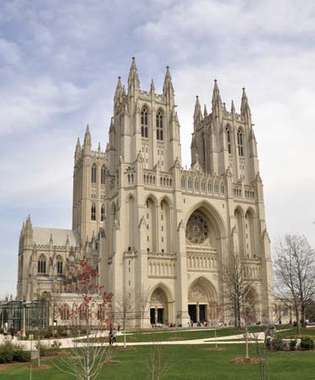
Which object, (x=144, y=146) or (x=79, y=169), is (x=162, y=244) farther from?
(x=79, y=169)

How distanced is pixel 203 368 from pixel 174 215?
175 ft

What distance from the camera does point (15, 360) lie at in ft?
79.9

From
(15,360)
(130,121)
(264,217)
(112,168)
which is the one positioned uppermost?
(130,121)

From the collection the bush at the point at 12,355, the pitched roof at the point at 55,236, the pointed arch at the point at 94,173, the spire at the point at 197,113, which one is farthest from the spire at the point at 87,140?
the bush at the point at 12,355

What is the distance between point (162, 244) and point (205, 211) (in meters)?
11.2

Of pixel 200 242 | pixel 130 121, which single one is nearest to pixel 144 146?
pixel 130 121

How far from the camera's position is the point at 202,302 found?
75500 mm

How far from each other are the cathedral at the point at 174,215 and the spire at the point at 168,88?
24 centimetres

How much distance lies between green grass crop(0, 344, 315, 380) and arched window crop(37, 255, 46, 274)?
253ft

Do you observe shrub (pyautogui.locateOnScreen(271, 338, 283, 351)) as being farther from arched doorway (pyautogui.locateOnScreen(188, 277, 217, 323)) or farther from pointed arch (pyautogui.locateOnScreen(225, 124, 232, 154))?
pointed arch (pyautogui.locateOnScreen(225, 124, 232, 154))

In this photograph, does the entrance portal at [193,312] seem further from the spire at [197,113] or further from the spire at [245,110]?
the spire at [197,113]

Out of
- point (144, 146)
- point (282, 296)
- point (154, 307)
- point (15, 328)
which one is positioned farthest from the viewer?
point (144, 146)

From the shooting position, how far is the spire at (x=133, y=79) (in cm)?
7950

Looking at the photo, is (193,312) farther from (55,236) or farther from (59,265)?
(55,236)
